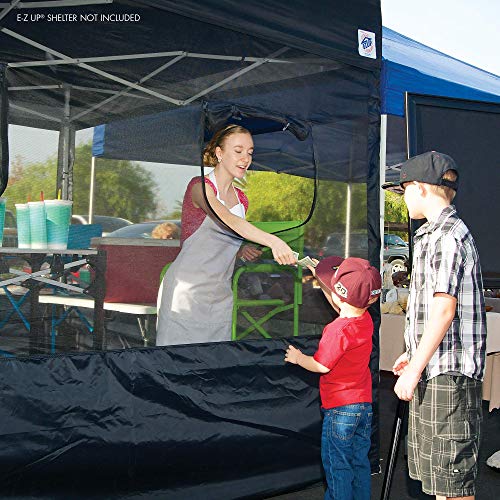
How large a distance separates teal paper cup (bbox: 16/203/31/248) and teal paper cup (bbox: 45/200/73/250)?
0.26ft

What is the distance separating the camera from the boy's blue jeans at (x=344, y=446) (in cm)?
308

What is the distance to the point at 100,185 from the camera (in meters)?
3.12

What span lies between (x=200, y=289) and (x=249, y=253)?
0.32 meters

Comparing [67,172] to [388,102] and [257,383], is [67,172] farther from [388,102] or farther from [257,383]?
[388,102]

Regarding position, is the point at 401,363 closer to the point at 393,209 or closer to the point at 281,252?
the point at 281,252

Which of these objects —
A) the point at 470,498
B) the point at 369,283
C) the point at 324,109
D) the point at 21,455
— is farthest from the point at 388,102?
the point at 21,455

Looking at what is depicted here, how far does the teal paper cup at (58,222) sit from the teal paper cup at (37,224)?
0.02m

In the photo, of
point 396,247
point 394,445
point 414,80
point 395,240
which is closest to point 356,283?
point 394,445

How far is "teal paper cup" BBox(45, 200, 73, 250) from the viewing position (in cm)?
300

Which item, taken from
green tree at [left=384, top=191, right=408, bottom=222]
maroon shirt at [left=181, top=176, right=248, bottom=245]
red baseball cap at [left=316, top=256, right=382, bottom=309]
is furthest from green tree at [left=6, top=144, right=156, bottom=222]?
green tree at [left=384, top=191, right=408, bottom=222]

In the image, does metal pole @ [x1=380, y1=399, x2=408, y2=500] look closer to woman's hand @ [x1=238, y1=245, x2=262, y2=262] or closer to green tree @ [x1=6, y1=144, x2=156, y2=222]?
woman's hand @ [x1=238, y1=245, x2=262, y2=262]

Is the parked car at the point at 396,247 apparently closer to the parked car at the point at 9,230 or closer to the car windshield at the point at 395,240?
the car windshield at the point at 395,240

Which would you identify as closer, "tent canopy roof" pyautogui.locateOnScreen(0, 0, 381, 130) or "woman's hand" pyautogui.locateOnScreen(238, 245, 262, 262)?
"tent canopy roof" pyautogui.locateOnScreen(0, 0, 381, 130)

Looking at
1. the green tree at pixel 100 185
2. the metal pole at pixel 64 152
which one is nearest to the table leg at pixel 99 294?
the green tree at pixel 100 185
